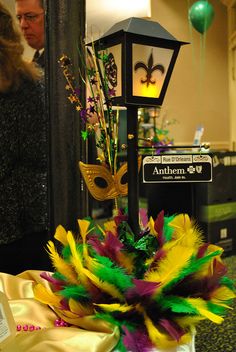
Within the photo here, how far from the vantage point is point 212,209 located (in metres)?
2.77

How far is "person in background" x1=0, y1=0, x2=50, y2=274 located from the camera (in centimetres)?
158

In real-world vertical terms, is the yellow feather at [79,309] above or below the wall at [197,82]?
below

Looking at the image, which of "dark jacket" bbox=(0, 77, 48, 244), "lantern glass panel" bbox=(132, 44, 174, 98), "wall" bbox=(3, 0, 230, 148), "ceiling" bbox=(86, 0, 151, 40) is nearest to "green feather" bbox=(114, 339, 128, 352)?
"lantern glass panel" bbox=(132, 44, 174, 98)

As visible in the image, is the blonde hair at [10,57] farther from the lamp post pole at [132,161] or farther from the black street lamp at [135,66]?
the lamp post pole at [132,161]

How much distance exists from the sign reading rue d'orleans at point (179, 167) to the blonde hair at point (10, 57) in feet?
2.32

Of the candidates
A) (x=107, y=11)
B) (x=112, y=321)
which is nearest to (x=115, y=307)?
(x=112, y=321)

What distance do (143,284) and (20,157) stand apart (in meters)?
0.85

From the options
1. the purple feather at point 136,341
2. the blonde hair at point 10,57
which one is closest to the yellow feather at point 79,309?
the purple feather at point 136,341

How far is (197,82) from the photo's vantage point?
5.69 metres

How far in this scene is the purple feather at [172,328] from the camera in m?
0.97

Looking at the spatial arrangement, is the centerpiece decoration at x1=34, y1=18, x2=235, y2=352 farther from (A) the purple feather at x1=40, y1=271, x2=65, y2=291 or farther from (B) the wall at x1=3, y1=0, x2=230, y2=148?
(B) the wall at x1=3, y1=0, x2=230, y2=148

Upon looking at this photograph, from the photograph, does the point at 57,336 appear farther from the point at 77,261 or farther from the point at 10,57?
the point at 10,57

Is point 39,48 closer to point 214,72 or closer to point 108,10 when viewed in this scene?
point 108,10

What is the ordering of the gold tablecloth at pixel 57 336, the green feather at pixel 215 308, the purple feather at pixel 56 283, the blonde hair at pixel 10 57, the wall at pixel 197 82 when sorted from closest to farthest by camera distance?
the gold tablecloth at pixel 57 336
the green feather at pixel 215 308
the purple feather at pixel 56 283
the blonde hair at pixel 10 57
the wall at pixel 197 82
